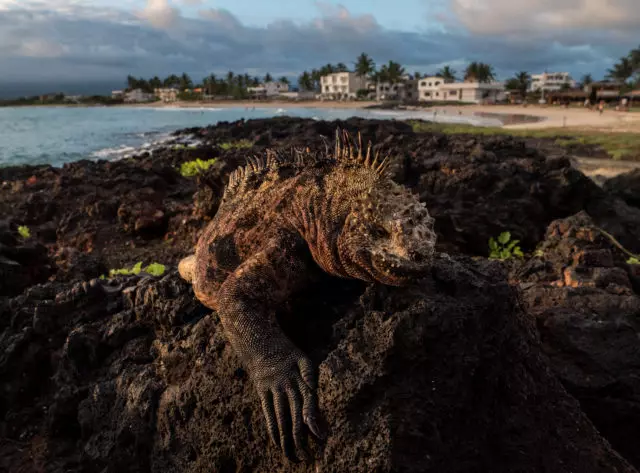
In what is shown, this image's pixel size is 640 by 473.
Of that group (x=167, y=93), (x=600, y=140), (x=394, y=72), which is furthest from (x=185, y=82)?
(x=600, y=140)

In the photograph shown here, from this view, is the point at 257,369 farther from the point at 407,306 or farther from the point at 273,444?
the point at 407,306

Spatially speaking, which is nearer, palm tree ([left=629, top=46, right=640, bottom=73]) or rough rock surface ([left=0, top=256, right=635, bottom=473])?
rough rock surface ([left=0, top=256, right=635, bottom=473])

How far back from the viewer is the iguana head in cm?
230

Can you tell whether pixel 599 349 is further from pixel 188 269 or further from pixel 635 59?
pixel 635 59

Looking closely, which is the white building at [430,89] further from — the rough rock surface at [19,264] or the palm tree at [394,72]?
the rough rock surface at [19,264]

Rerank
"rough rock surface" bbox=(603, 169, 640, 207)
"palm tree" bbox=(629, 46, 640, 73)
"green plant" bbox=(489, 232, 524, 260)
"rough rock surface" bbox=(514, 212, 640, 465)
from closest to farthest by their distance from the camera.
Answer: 1. "rough rock surface" bbox=(514, 212, 640, 465)
2. "green plant" bbox=(489, 232, 524, 260)
3. "rough rock surface" bbox=(603, 169, 640, 207)
4. "palm tree" bbox=(629, 46, 640, 73)

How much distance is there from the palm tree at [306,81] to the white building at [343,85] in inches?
265

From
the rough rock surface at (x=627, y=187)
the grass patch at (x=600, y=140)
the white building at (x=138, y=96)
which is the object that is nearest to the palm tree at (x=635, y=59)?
the grass patch at (x=600, y=140)

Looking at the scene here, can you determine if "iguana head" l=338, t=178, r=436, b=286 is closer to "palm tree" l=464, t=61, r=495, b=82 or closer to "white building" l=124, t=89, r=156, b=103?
"palm tree" l=464, t=61, r=495, b=82

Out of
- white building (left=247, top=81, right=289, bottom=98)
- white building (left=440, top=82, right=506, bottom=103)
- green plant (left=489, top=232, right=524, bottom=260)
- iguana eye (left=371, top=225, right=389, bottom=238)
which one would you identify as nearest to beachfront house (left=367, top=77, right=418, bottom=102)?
white building (left=440, top=82, right=506, bottom=103)

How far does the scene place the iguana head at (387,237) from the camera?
2.30 meters

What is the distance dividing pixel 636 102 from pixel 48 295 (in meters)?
65.4

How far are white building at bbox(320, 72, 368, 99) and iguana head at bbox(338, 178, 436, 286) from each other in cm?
11843

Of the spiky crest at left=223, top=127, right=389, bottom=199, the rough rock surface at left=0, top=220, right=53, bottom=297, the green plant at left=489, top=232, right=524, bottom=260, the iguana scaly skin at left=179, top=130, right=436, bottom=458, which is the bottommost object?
the green plant at left=489, top=232, right=524, bottom=260
